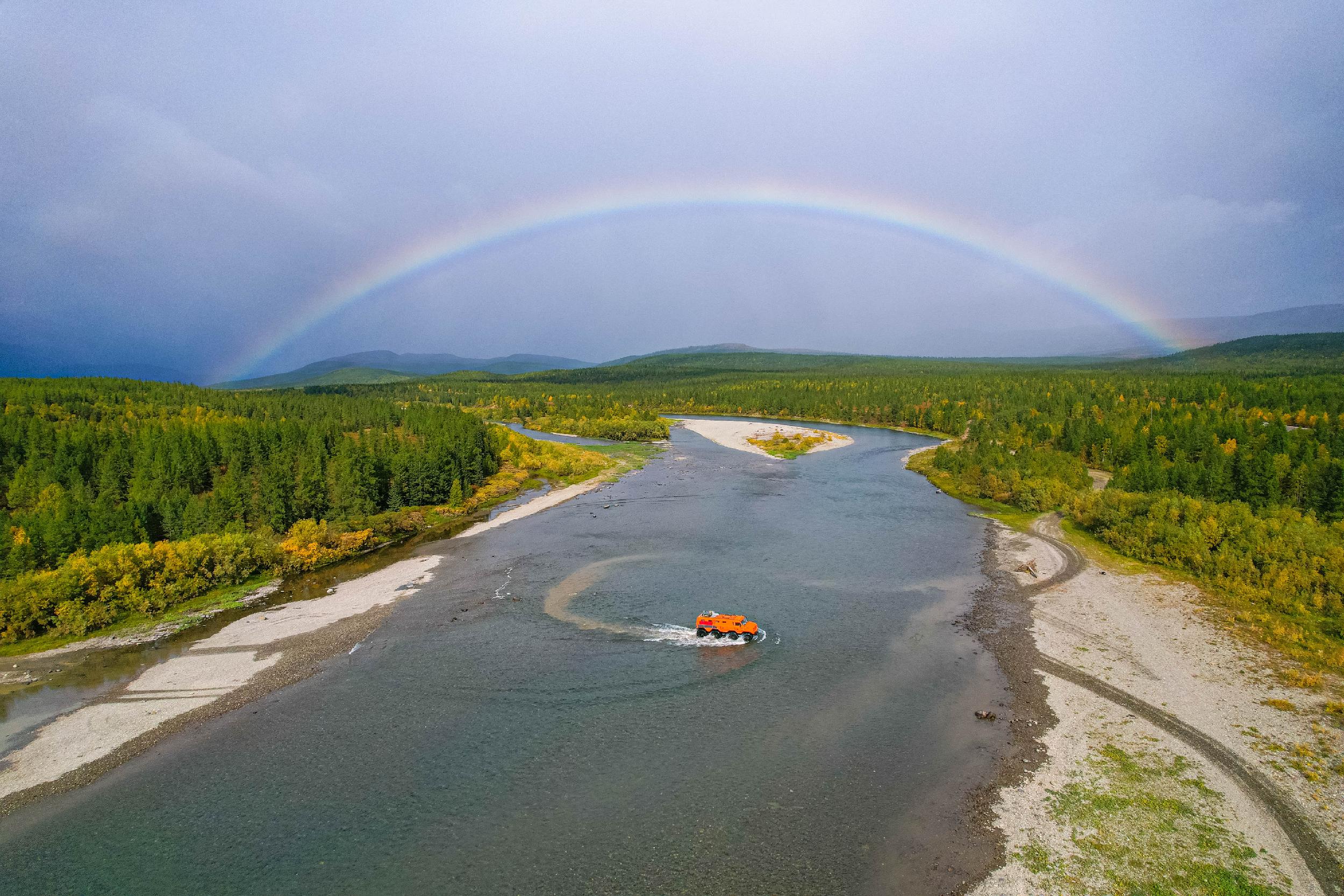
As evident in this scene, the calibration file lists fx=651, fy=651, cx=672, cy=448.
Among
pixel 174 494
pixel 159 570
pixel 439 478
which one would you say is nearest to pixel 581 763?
pixel 159 570

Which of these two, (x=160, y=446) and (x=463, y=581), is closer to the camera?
(x=463, y=581)

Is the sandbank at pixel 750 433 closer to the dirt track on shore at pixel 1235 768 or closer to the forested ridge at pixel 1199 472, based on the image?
the forested ridge at pixel 1199 472

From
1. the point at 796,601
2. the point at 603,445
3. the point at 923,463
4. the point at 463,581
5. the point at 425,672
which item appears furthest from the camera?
the point at 603,445

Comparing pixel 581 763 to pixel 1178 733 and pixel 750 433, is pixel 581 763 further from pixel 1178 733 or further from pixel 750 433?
pixel 750 433

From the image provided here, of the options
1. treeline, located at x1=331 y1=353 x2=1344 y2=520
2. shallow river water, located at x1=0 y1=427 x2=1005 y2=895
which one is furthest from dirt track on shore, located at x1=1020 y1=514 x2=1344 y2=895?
treeline, located at x1=331 y1=353 x2=1344 y2=520

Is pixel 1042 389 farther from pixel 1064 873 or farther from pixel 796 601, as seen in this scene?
pixel 1064 873

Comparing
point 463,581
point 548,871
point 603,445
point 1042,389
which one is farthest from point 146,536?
point 1042,389
